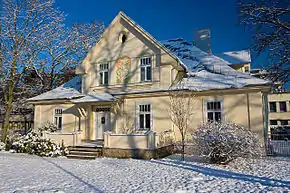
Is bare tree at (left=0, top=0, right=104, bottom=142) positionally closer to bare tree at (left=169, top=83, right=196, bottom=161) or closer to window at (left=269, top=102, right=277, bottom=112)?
bare tree at (left=169, top=83, right=196, bottom=161)

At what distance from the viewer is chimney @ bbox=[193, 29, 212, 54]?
2045 cm

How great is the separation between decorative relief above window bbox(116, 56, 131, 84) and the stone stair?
4.78 m

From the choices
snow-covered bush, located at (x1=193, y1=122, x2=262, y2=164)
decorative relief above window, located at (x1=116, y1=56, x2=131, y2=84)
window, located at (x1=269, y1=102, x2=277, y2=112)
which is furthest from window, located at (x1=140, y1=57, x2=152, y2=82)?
window, located at (x1=269, y1=102, x2=277, y2=112)

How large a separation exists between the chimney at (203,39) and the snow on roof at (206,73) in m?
2.48

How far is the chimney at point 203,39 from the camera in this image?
805 inches

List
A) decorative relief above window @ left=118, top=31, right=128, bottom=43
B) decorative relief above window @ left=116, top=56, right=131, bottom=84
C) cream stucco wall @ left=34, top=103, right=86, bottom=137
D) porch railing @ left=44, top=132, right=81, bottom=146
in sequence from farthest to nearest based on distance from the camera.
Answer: cream stucco wall @ left=34, top=103, right=86, bottom=137
decorative relief above window @ left=118, top=31, right=128, bottom=43
decorative relief above window @ left=116, top=56, right=131, bottom=84
porch railing @ left=44, top=132, right=81, bottom=146

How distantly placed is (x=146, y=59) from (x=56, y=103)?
7.68 m

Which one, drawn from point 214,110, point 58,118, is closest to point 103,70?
point 58,118

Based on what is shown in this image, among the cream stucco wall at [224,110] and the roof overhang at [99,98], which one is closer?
the cream stucco wall at [224,110]

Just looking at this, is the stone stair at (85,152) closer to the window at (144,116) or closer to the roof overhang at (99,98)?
the roof overhang at (99,98)

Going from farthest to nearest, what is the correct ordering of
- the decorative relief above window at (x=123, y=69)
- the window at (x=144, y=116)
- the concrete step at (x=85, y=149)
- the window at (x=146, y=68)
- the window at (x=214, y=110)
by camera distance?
the decorative relief above window at (x=123, y=69) → the window at (x=146, y=68) → the window at (x=144, y=116) → the window at (x=214, y=110) → the concrete step at (x=85, y=149)

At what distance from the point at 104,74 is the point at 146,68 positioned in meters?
3.17

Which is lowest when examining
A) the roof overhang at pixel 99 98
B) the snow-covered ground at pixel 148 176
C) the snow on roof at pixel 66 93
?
the snow-covered ground at pixel 148 176

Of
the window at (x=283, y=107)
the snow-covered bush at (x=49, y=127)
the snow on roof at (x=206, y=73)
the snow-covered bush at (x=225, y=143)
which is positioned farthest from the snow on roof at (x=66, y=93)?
the window at (x=283, y=107)
